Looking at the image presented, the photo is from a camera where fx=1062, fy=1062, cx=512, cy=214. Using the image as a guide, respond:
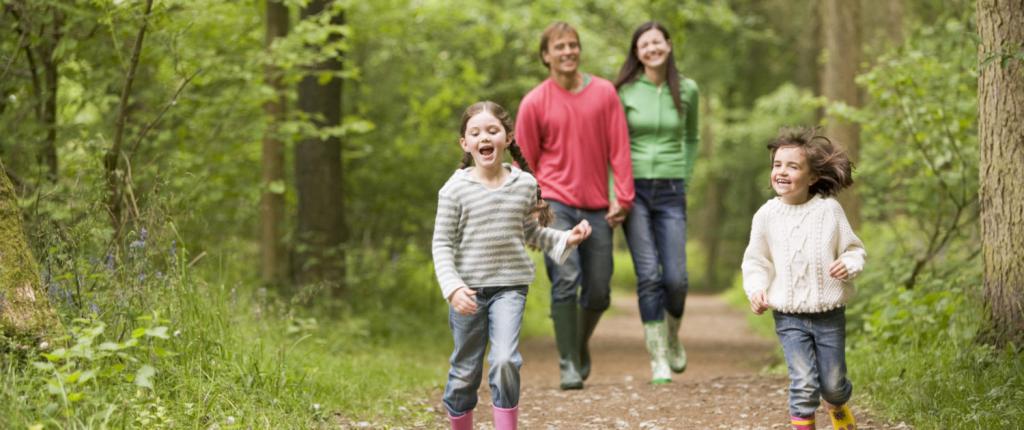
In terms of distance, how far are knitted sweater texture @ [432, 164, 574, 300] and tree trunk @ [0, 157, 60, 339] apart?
5.43 feet

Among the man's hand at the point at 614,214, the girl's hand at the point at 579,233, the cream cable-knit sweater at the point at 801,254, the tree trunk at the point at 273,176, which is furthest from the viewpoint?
the tree trunk at the point at 273,176

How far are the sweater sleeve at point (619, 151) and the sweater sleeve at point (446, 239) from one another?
2142 millimetres

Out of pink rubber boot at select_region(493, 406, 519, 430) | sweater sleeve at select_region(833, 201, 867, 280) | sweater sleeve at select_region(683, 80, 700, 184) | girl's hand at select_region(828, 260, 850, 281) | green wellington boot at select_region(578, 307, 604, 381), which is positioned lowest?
green wellington boot at select_region(578, 307, 604, 381)

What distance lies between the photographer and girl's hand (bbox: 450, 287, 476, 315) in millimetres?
4320

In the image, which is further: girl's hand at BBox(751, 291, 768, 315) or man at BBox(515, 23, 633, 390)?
man at BBox(515, 23, 633, 390)

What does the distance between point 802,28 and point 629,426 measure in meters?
20.1

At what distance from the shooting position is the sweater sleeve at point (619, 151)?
6523 millimetres

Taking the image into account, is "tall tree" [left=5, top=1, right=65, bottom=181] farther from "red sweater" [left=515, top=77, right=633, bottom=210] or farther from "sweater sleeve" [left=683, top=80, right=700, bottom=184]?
"sweater sleeve" [left=683, top=80, right=700, bottom=184]

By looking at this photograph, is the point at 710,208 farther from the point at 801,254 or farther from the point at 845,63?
the point at 801,254

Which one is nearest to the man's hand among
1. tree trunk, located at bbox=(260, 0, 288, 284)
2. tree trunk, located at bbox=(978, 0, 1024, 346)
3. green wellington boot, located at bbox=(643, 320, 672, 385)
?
green wellington boot, located at bbox=(643, 320, 672, 385)

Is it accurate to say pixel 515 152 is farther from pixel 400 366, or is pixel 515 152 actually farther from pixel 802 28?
pixel 802 28

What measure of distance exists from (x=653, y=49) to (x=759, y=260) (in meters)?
2.57

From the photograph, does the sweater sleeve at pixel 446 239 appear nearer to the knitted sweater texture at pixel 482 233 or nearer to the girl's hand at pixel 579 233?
the knitted sweater texture at pixel 482 233

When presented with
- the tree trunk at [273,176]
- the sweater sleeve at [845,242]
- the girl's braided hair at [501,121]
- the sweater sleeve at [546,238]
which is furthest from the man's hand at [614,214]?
the tree trunk at [273,176]
